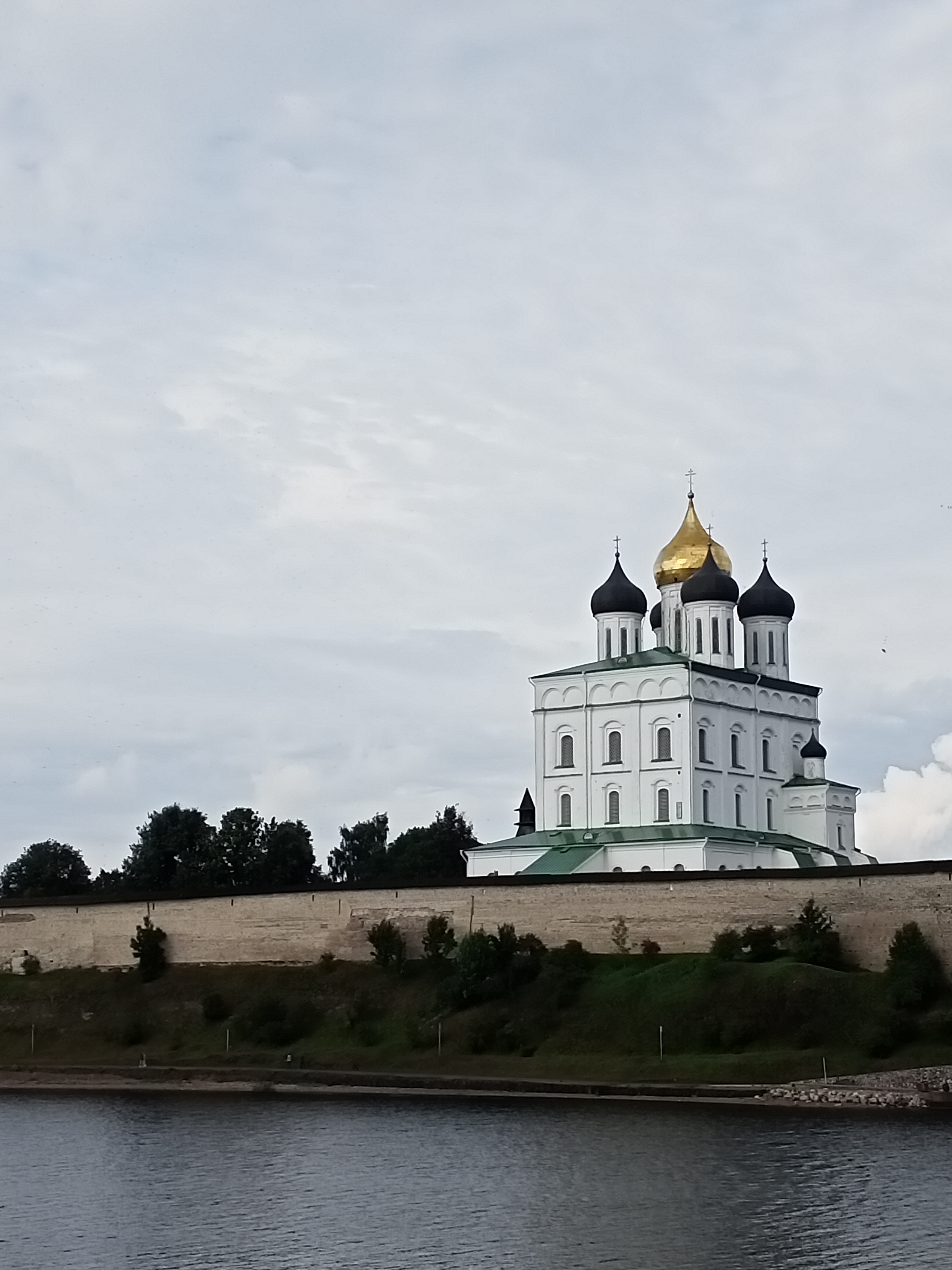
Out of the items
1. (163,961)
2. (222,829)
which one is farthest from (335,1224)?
(222,829)

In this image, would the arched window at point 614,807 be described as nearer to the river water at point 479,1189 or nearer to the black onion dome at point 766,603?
the black onion dome at point 766,603

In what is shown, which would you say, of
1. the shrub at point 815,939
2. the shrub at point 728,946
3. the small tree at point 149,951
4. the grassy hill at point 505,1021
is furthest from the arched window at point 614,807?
the shrub at point 815,939

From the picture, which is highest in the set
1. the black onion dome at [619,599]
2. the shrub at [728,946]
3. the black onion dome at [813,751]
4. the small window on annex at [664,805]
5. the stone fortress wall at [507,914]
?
the black onion dome at [619,599]

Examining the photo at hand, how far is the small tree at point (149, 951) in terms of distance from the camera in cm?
4538

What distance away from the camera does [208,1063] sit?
130 feet

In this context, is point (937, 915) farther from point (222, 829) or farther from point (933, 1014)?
point (222, 829)

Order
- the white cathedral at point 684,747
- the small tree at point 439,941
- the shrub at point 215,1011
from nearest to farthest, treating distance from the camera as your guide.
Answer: the small tree at point 439,941 → the shrub at point 215,1011 → the white cathedral at point 684,747

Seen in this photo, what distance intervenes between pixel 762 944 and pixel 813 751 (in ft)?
65.4

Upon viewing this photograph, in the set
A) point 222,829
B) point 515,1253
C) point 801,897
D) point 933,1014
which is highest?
point 222,829

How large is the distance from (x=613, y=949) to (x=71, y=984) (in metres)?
13.2

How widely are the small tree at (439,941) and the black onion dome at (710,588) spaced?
57.8 ft

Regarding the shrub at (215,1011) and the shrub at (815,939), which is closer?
the shrub at (815,939)

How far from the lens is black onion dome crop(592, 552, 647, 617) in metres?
58.1

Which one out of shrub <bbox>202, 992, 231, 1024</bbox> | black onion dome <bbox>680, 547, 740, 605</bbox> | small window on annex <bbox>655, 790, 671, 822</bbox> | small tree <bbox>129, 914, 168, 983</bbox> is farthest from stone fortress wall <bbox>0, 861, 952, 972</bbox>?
black onion dome <bbox>680, 547, 740, 605</bbox>
